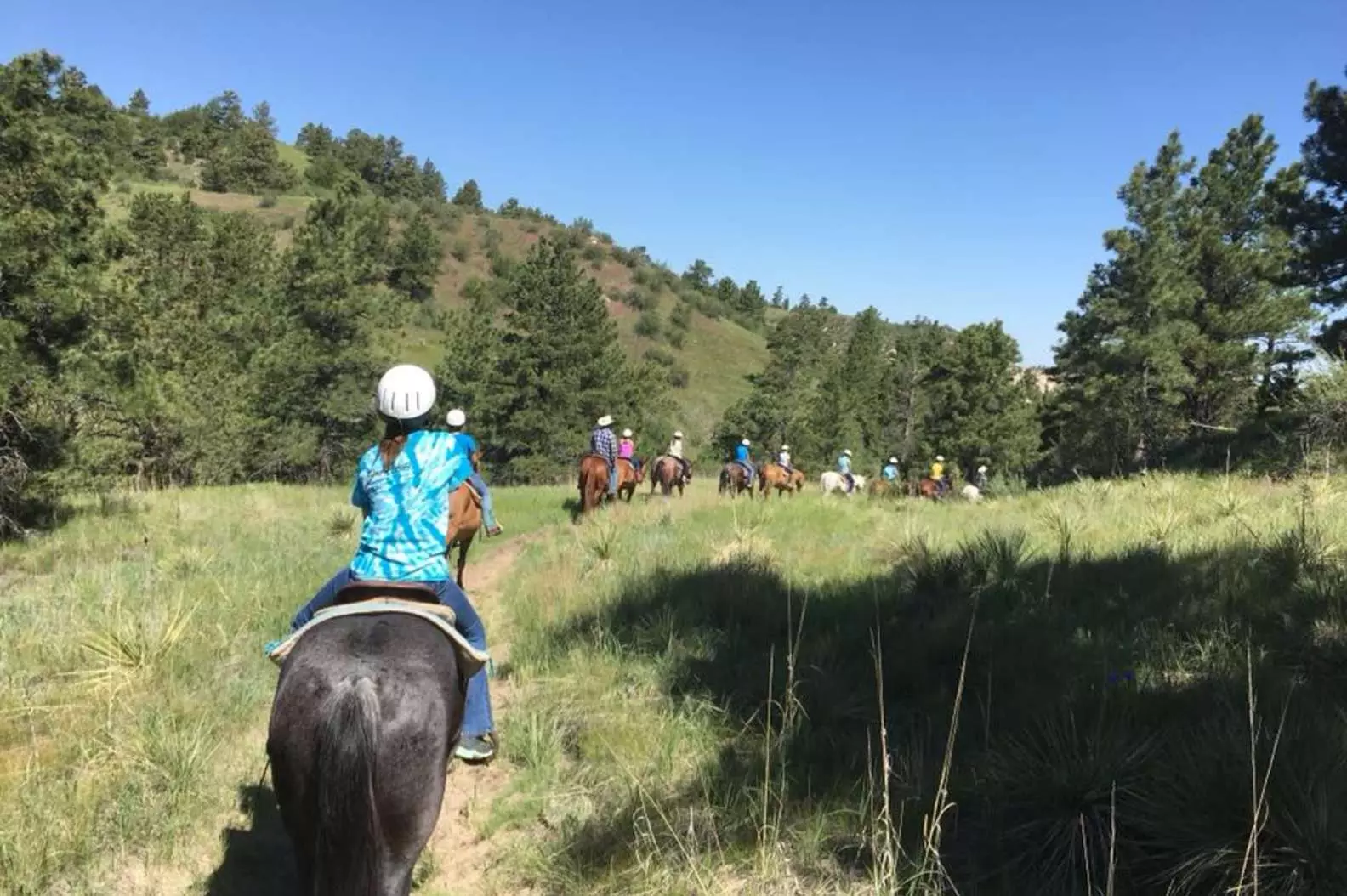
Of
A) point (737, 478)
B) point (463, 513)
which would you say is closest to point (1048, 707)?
point (463, 513)

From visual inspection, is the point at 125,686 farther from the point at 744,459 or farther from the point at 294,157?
the point at 294,157

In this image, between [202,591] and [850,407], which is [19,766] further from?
[850,407]

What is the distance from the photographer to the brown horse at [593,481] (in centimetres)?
1463

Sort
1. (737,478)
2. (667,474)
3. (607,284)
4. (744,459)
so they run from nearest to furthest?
(667,474), (737,478), (744,459), (607,284)

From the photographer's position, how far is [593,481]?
14.7m

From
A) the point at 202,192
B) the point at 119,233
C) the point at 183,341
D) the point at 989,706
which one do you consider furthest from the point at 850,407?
the point at 202,192

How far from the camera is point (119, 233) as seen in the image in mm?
12586

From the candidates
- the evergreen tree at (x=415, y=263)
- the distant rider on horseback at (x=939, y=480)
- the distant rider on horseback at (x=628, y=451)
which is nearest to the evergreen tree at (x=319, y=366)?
the distant rider on horseback at (x=628, y=451)

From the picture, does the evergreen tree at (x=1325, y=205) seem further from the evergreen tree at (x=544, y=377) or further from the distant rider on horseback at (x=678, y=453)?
the evergreen tree at (x=544, y=377)

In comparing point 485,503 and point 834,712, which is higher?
point 485,503

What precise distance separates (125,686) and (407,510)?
10.8 ft

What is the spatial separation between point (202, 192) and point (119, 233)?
87.3 meters

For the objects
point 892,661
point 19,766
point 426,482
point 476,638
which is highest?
point 426,482

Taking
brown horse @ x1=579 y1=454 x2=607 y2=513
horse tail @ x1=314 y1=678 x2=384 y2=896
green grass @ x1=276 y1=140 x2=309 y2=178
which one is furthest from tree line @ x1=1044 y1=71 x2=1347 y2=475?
green grass @ x1=276 y1=140 x2=309 y2=178
